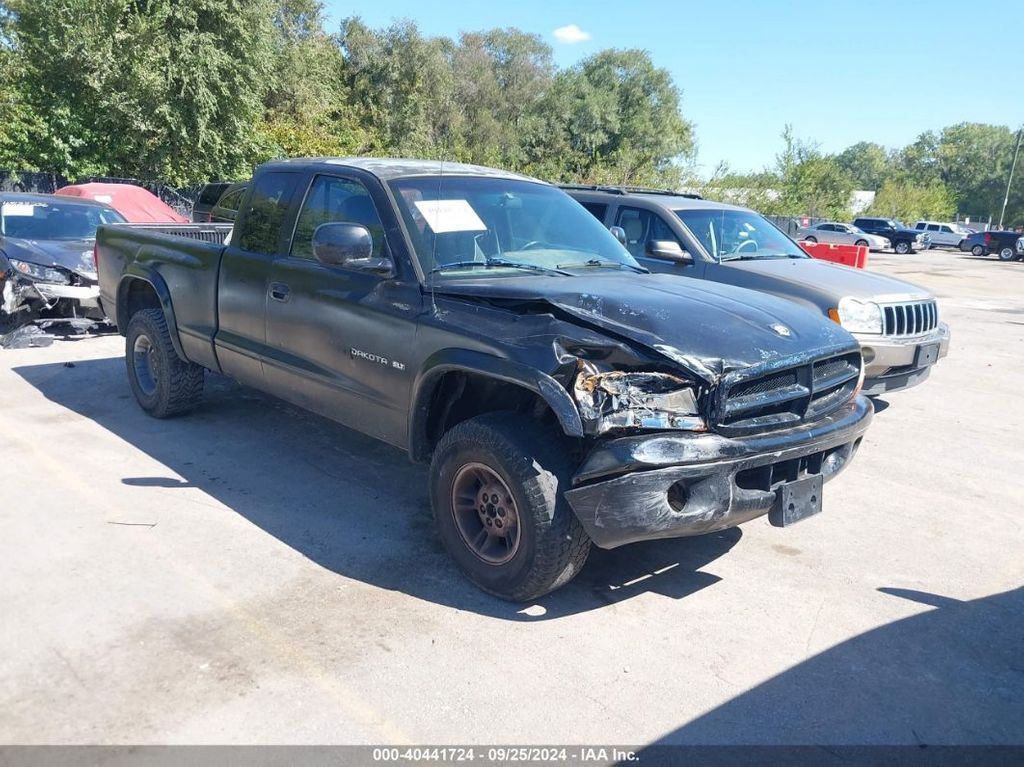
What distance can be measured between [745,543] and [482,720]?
2.23 meters

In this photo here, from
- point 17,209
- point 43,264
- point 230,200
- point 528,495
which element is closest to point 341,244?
point 528,495

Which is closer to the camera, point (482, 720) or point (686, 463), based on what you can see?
point (482, 720)

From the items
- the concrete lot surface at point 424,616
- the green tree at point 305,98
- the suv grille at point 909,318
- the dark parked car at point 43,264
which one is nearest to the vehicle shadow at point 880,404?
the suv grille at point 909,318

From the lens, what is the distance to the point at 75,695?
3123 mm

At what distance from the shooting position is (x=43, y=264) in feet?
30.8

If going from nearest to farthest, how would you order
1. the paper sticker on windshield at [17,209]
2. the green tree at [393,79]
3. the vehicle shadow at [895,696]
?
the vehicle shadow at [895,696]
the paper sticker on windshield at [17,209]
the green tree at [393,79]

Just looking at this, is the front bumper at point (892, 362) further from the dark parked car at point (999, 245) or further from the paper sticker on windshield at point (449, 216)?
the dark parked car at point (999, 245)

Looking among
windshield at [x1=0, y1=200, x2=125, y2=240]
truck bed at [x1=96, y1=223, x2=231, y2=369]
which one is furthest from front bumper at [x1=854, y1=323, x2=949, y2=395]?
windshield at [x1=0, y1=200, x2=125, y2=240]

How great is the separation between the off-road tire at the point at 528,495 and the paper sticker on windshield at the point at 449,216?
1.20m

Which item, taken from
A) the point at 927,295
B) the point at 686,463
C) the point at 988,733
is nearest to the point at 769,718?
the point at 988,733

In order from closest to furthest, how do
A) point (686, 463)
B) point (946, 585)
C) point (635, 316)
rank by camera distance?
point (686, 463) → point (635, 316) → point (946, 585)

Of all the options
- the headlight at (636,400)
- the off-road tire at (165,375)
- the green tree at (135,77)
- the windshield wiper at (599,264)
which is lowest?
the off-road tire at (165,375)

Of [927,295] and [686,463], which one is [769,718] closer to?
[686,463]

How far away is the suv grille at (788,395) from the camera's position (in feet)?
12.0
